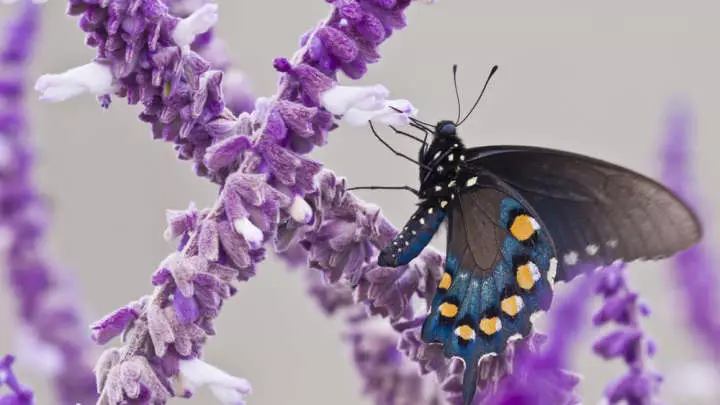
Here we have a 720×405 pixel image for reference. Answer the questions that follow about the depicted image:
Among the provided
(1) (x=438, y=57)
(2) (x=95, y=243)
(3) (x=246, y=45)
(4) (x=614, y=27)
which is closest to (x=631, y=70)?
(4) (x=614, y=27)

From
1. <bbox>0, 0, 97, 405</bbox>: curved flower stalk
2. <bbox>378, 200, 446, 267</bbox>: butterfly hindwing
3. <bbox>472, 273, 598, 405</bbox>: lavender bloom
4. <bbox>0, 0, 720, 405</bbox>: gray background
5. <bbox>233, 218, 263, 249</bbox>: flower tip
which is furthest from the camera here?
<bbox>0, 0, 720, 405</bbox>: gray background

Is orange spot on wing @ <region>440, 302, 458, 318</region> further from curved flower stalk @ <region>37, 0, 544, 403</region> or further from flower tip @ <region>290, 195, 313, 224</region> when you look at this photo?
flower tip @ <region>290, 195, 313, 224</region>

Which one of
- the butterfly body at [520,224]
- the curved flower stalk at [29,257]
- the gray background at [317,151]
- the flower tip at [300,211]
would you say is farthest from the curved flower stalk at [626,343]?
the gray background at [317,151]

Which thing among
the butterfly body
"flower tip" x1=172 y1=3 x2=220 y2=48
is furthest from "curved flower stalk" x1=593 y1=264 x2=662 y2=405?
"flower tip" x1=172 y1=3 x2=220 y2=48

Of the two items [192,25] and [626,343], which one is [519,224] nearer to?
[626,343]

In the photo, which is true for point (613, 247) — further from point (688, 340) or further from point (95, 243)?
point (95, 243)

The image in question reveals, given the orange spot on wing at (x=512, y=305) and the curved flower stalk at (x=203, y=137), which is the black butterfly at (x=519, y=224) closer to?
the orange spot on wing at (x=512, y=305)
